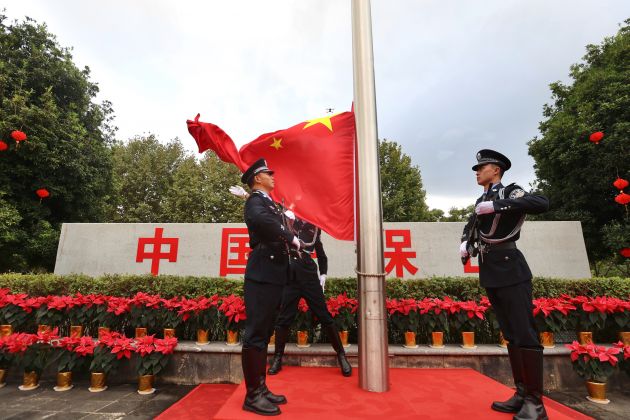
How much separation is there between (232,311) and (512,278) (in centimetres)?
297

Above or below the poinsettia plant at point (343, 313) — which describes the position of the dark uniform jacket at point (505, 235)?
above

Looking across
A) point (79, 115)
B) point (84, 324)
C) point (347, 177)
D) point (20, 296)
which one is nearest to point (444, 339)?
point (347, 177)

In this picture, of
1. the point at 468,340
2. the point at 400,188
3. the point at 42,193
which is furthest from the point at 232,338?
the point at 400,188

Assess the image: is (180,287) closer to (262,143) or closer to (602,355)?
(262,143)

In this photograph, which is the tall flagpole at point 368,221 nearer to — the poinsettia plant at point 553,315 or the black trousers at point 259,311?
the black trousers at point 259,311

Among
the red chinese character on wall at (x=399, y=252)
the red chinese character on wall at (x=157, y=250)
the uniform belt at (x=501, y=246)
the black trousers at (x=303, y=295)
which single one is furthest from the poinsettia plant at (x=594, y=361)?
the red chinese character on wall at (x=157, y=250)

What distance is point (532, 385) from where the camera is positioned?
2.41 meters

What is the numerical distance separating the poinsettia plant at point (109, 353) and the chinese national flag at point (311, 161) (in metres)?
2.35

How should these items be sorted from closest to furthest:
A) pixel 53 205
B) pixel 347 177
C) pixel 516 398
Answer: pixel 516 398, pixel 347 177, pixel 53 205

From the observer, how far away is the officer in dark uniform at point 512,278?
7.95 ft

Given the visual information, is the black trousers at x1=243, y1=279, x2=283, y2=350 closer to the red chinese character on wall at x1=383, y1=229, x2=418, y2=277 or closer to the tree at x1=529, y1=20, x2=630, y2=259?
the red chinese character on wall at x1=383, y1=229, x2=418, y2=277

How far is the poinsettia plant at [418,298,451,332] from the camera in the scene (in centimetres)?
395

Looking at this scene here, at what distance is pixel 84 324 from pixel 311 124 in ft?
13.2

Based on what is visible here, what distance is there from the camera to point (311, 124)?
381 centimetres
